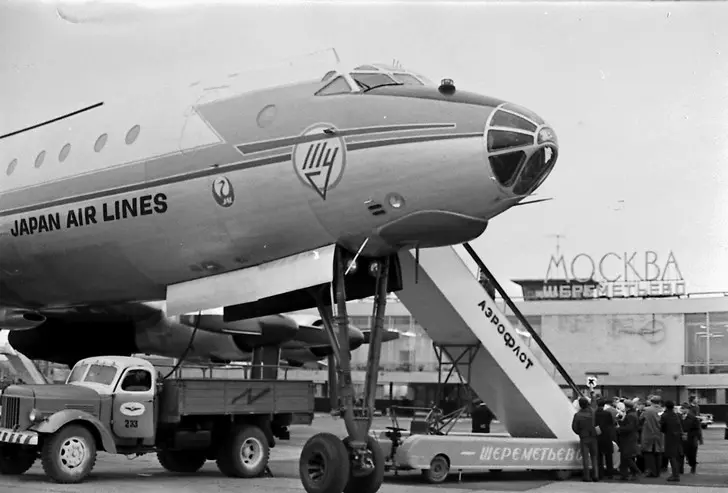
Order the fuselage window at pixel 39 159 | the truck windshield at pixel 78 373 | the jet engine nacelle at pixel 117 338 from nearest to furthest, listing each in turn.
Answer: the truck windshield at pixel 78 373 → the fuselage window at pixel 39 159 → the jet engine nacelle at pixel 117 338

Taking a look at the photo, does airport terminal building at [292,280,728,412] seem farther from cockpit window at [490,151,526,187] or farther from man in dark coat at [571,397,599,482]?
cockpit window at [490,151,526,187]

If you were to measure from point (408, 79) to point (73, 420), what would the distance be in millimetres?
6114

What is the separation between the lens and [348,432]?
1159cm

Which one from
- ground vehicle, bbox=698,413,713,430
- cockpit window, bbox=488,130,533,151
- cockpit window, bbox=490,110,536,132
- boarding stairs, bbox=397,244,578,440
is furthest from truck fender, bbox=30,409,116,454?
ground vehicle, bbox=698,413,713,430

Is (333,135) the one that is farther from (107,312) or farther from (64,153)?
(107,312)

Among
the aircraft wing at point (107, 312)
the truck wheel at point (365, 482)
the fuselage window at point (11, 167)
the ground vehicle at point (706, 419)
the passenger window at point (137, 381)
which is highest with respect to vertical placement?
the fuselage window at point (11, 167)

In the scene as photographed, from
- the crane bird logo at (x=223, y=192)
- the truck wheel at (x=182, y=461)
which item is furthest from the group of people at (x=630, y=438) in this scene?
the crane bird logo at (x=223, y=192)

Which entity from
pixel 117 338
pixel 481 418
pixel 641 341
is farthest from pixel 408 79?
pixel 641 341

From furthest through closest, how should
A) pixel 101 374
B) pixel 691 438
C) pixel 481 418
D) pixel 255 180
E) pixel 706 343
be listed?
1. pixel 706 343
2. pixel 481 418
3. pixel 691 438
4. pixel 101 374
5. pixel 255 180

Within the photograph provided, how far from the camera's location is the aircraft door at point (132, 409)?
1383cm

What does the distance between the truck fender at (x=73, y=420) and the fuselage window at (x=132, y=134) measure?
361 cm

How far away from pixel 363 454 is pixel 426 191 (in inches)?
120

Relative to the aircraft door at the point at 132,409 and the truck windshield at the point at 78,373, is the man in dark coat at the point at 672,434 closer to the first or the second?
the aircraft door at the point at 132,409

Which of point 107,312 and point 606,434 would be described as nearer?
point 606,434
